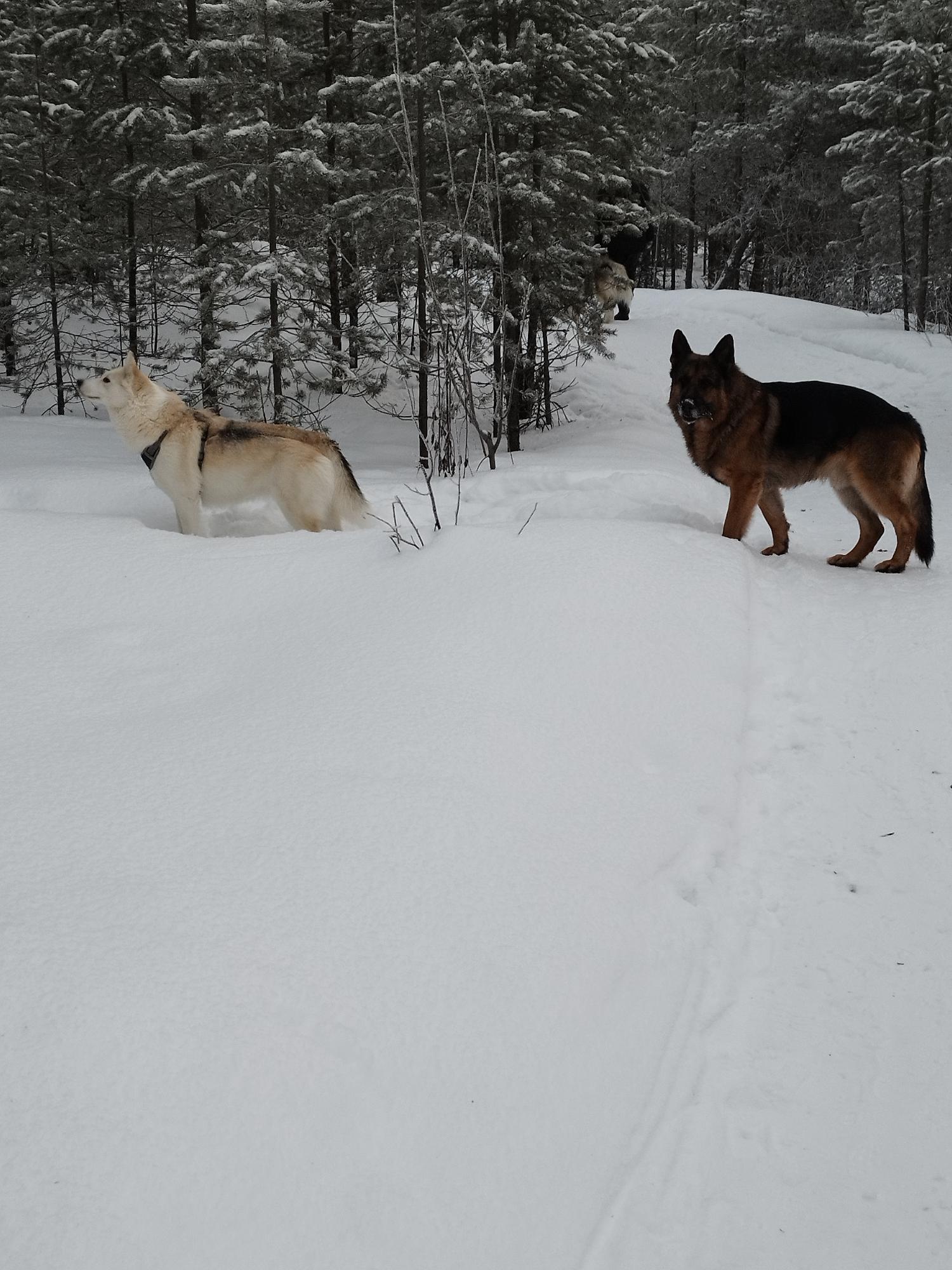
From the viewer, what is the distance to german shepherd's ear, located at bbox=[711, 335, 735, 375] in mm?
5664

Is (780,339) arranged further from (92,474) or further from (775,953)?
(775,953)

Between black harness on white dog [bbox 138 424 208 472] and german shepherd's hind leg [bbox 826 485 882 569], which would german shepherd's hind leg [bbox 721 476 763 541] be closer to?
german shepherd's hind leg [bbox 826 485 882 569]

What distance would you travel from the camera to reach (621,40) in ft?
30.9

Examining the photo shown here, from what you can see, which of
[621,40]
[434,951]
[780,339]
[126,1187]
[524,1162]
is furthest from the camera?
[780,339]

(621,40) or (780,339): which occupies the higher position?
(621,40)

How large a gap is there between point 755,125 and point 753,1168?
27539 millimetres

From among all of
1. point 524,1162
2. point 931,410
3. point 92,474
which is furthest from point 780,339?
Answer: point 524,1162

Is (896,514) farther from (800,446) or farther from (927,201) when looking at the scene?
(927,201)

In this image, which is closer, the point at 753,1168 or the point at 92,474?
the point at 753,1168

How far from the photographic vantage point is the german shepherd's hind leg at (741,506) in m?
5.79

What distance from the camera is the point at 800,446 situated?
224 inches

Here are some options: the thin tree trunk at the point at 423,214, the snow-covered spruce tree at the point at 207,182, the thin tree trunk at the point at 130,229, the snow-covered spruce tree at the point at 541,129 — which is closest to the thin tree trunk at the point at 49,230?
the thin tree trunk at the point at 130,229

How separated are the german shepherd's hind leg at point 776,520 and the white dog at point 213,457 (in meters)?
2.77

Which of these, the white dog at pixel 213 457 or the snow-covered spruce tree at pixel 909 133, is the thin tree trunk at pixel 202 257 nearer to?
the white dog at pixel 213 457
